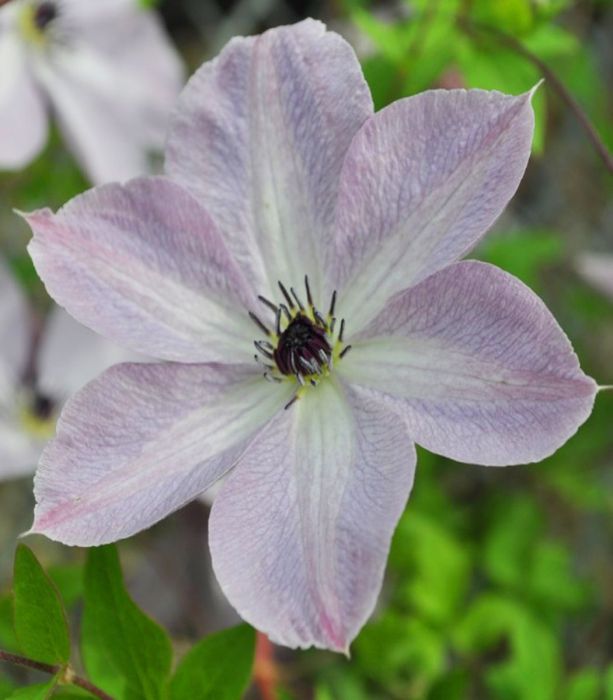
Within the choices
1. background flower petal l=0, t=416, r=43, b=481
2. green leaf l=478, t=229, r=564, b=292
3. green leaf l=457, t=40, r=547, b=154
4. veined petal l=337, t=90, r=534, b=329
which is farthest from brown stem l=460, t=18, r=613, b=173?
background flower petal l=0, t=416, r=43, b=481

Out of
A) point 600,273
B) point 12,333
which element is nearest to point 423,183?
point 600,273

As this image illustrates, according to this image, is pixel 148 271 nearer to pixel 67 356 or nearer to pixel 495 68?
pixel 495 68

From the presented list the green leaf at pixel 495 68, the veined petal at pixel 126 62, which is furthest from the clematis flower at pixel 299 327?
the veined petal at pixel 126 62

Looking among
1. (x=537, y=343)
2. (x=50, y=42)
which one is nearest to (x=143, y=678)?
(x=537, y=343)

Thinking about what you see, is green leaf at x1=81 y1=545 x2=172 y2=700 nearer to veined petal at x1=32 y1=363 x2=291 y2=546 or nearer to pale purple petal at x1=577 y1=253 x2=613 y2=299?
veined petal at x1=32 y1=363 x2=291 y2=546

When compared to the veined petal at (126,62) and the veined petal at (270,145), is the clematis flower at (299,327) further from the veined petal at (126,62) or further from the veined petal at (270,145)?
the veined petal at (126,62)
